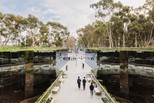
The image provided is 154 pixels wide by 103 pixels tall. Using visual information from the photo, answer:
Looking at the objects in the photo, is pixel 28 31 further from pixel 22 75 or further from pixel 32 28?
pixel 22 75

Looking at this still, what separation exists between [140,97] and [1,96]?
1963cm

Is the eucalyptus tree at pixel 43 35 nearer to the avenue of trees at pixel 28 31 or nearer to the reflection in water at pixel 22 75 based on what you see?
the avenue of trees at pixel 28 31

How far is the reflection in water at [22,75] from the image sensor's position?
30142 mm

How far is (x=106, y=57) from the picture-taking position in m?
44.8

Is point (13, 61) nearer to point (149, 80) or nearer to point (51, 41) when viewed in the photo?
point (149, 80)

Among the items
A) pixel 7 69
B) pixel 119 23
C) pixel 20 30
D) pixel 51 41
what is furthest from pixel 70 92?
pixel 51 41

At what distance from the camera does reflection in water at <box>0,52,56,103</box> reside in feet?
98.9

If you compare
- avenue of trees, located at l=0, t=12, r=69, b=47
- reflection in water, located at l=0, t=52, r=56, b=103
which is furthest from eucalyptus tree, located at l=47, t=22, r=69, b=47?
reflection in water, located at l=0, t=52, r=56, b=103

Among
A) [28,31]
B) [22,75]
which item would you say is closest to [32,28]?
[28,31]

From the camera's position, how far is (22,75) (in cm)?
4297

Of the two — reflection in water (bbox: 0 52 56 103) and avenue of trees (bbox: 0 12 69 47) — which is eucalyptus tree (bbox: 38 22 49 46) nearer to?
avenue of trees (bbox: 0 12 69 47)

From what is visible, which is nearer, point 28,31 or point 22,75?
point 22,75

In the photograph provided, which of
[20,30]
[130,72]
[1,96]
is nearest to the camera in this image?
[1,96]

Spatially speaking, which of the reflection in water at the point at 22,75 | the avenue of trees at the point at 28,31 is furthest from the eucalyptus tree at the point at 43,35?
the reflection in water at the point at 22,75
